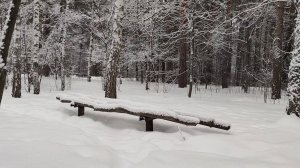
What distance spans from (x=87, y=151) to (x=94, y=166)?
0.66 meters

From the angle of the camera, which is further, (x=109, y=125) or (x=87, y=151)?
(x=109, y=125)

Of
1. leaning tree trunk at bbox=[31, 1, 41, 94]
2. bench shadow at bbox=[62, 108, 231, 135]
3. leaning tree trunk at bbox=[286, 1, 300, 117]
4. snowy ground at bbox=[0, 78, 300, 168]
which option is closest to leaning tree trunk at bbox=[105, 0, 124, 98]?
bench shadow at bbox=[62, 108, 231, 135]

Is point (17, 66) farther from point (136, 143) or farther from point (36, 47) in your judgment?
point (136, 143)

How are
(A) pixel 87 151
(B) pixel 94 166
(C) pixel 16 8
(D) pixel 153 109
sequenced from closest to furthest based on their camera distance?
1. (C) pixel 16 8
2. (B) pixel 94 166
3. (A) pixel 87 151
4. (D) pixel 153 109

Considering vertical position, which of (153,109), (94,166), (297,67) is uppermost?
(297,67)

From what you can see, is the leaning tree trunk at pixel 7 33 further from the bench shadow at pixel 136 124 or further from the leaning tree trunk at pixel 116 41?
the leaning tree trunk at pixel 116 41

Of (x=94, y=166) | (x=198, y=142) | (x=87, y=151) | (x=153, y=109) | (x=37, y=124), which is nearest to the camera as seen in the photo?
(x=94, y=166)

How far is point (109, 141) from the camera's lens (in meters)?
6.57

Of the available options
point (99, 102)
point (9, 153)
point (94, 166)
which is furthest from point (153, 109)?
point (9, 153)

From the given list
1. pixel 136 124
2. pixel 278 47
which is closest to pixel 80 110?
pixel 136 124

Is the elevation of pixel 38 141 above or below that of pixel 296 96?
below

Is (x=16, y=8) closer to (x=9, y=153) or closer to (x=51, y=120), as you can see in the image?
(x=9, y=153)

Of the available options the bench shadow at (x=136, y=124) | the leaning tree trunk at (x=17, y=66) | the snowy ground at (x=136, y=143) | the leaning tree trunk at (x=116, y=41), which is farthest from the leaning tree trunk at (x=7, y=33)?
the leaning tree trunk at (x=17, y=66)

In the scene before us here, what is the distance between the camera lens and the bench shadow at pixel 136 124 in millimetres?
7028
